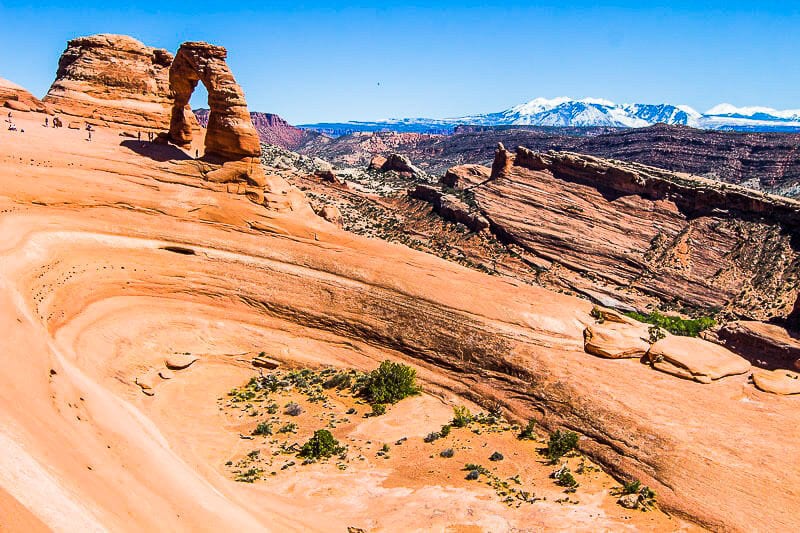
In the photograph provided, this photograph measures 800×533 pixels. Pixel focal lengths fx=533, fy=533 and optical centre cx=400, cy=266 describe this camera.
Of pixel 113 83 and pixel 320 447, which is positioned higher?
pixel 113 83

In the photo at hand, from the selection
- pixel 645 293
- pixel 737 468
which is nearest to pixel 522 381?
pixel 737 468

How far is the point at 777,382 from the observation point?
19.1 meters

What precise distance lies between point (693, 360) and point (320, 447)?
558 inches

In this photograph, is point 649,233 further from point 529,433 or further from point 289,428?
point 289,428

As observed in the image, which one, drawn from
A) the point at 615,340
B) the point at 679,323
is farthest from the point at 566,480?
the point at 679,323

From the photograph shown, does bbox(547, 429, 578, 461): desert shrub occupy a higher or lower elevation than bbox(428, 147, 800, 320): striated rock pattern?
lower

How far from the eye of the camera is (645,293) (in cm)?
5484

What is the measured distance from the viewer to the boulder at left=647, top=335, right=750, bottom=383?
773 inches

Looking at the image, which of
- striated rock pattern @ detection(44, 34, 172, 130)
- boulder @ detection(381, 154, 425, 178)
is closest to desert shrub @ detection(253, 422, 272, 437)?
A: striated rock pattern @ detection(44, 34, 172, 130)

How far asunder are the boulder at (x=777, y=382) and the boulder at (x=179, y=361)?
21922mm

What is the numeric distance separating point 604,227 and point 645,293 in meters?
10.2

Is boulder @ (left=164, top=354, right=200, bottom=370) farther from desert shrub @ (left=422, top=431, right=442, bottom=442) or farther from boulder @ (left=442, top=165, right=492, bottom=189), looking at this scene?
boulder @ (left=442, top=165, right=492, bottom=189)

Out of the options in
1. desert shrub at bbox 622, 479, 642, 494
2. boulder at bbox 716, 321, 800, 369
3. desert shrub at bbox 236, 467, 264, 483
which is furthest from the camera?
boulder at bbox 716, 321, 800, 369

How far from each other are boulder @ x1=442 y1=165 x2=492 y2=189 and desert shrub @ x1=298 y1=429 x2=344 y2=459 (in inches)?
2654
